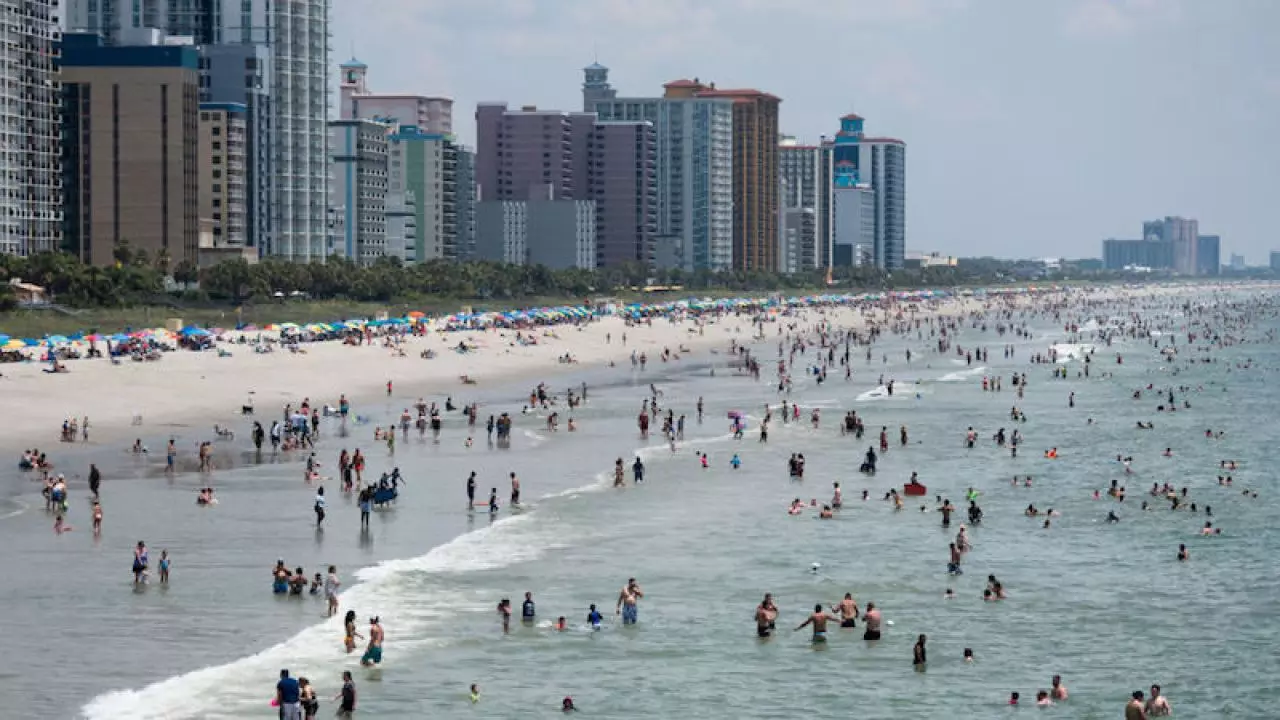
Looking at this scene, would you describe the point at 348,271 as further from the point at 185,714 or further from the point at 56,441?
the point at 185,714

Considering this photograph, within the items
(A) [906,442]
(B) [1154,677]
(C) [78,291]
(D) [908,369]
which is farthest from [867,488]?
(C) [78,291]

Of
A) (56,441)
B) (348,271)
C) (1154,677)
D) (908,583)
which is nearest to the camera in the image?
(1154,677)

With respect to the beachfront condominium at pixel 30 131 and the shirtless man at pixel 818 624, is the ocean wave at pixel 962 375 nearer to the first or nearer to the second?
the shirtless man at pixel 818 624

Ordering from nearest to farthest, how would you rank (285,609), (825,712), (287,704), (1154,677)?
(287,704)
(825,712)
(1154,677)
(285,609)

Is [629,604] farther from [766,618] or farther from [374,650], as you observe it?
[374,650]

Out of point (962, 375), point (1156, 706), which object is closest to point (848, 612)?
point (1156, 706)

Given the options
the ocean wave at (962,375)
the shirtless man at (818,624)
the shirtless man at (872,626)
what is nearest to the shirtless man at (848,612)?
the shirtless man at (872,626)

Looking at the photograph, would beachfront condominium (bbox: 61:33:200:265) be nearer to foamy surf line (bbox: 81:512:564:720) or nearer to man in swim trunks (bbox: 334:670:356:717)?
foamy surf line (bbox: 81:512:564:720)
